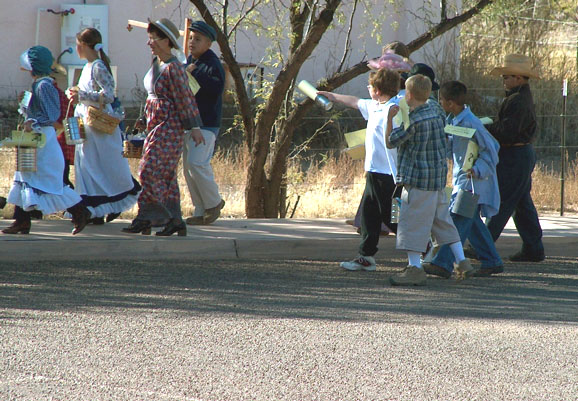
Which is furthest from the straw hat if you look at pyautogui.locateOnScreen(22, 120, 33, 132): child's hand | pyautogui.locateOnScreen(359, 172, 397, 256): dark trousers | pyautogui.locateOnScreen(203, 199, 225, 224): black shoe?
pyautogui.locateOnScreen(22, 120, 33, 132): child's hand

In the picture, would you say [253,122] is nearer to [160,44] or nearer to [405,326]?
[160,44]

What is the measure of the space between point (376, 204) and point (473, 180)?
0.78 meters

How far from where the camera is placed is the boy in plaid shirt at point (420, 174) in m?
6.84

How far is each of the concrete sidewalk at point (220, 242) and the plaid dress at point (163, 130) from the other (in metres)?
0.30

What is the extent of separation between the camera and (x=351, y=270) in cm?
775

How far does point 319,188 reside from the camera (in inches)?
518

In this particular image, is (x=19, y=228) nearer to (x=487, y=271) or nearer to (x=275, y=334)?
(x=275, y=334)

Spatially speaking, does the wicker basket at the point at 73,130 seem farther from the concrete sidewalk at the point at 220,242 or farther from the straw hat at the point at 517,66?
the straw hat at the point at 517,66

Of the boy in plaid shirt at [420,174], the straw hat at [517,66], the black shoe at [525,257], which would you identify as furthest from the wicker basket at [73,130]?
the black shoe at [525,257]

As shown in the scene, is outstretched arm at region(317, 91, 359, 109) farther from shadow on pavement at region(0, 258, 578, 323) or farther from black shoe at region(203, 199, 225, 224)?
black shoe at region(203, 199, 225, 224)

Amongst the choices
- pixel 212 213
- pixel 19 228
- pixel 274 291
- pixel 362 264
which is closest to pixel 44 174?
pixel 19 228

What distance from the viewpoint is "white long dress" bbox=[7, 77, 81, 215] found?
794cm

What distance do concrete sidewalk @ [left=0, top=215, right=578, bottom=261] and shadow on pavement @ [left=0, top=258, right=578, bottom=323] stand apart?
167mm

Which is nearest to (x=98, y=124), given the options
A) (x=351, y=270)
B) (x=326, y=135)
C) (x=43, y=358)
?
(x=351, y=270)
